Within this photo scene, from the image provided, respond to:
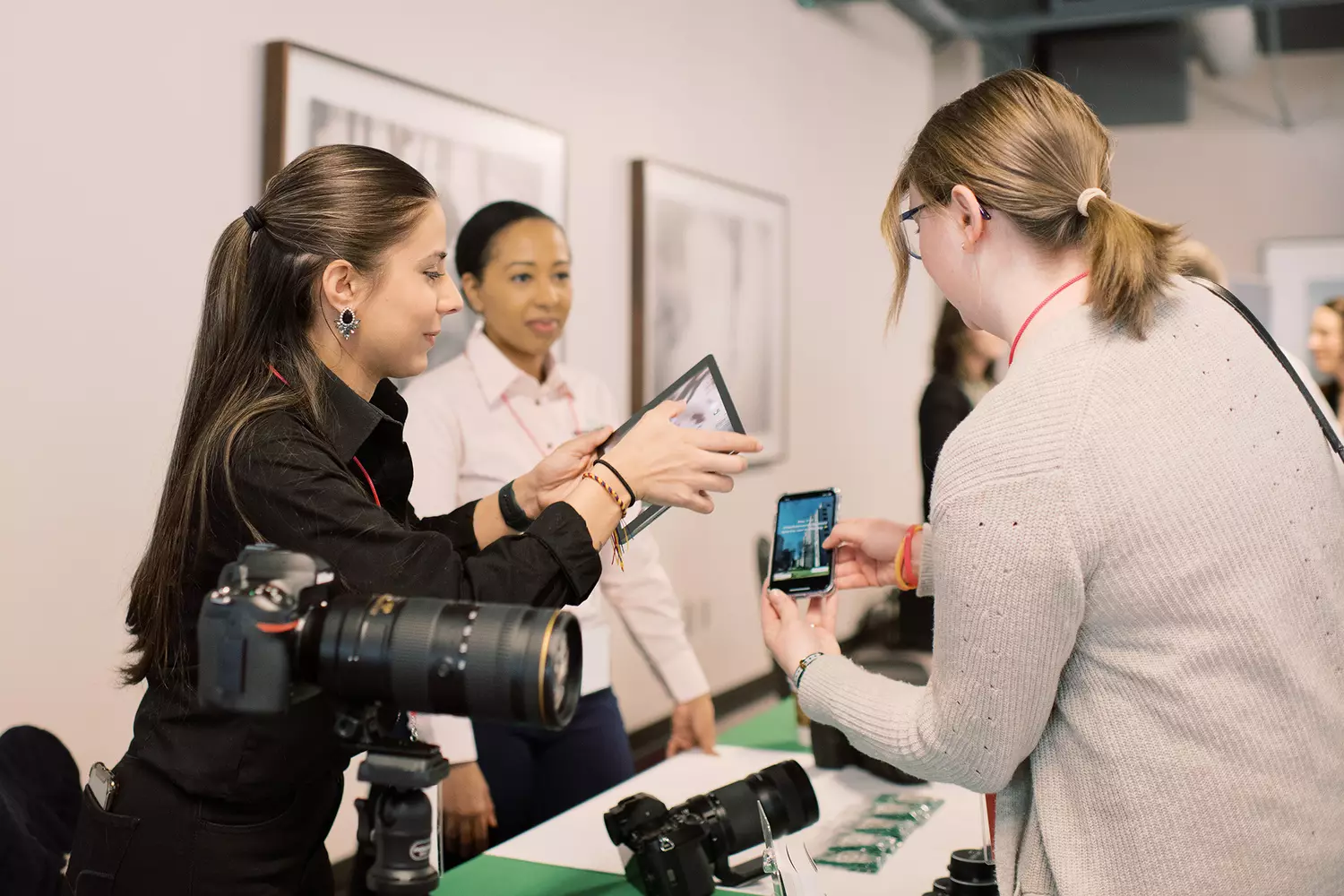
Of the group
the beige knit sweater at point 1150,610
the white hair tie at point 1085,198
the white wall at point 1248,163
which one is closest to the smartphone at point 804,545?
the beige knit sweater at point 1150,610

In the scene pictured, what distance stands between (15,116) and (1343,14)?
676cm

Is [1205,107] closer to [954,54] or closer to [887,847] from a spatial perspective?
[954,54]

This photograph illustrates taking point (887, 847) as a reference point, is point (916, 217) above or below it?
above

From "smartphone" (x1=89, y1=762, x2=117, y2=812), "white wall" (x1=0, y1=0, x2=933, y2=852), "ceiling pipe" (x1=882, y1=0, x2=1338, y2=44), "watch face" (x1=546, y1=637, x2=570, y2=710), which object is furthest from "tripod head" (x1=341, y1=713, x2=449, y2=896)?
"ceiling pipe" (x1=882, y1=0, x2=1338, y2=44)

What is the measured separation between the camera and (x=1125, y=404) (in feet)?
3.69

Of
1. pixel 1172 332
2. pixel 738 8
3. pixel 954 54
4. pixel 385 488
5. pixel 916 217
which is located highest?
pixel 954 54

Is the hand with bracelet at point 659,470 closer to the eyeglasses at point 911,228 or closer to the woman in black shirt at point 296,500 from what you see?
the woman in black shirt at point 296,500

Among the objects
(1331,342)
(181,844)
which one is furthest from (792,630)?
(1331,342)

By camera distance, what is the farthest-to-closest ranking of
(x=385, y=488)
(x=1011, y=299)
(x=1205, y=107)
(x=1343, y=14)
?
(x=1205, y=107) < (x=1343, y=14) < (x=385, y=488) < (x=1011, y=299)

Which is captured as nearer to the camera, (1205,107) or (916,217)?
(916,217)

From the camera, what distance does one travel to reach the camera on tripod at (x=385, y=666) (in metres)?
1.04

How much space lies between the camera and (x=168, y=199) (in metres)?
2.60

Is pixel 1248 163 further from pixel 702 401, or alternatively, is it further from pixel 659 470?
pixel 659 470

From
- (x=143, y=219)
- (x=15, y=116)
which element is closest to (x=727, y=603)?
(x=143, y=219)
